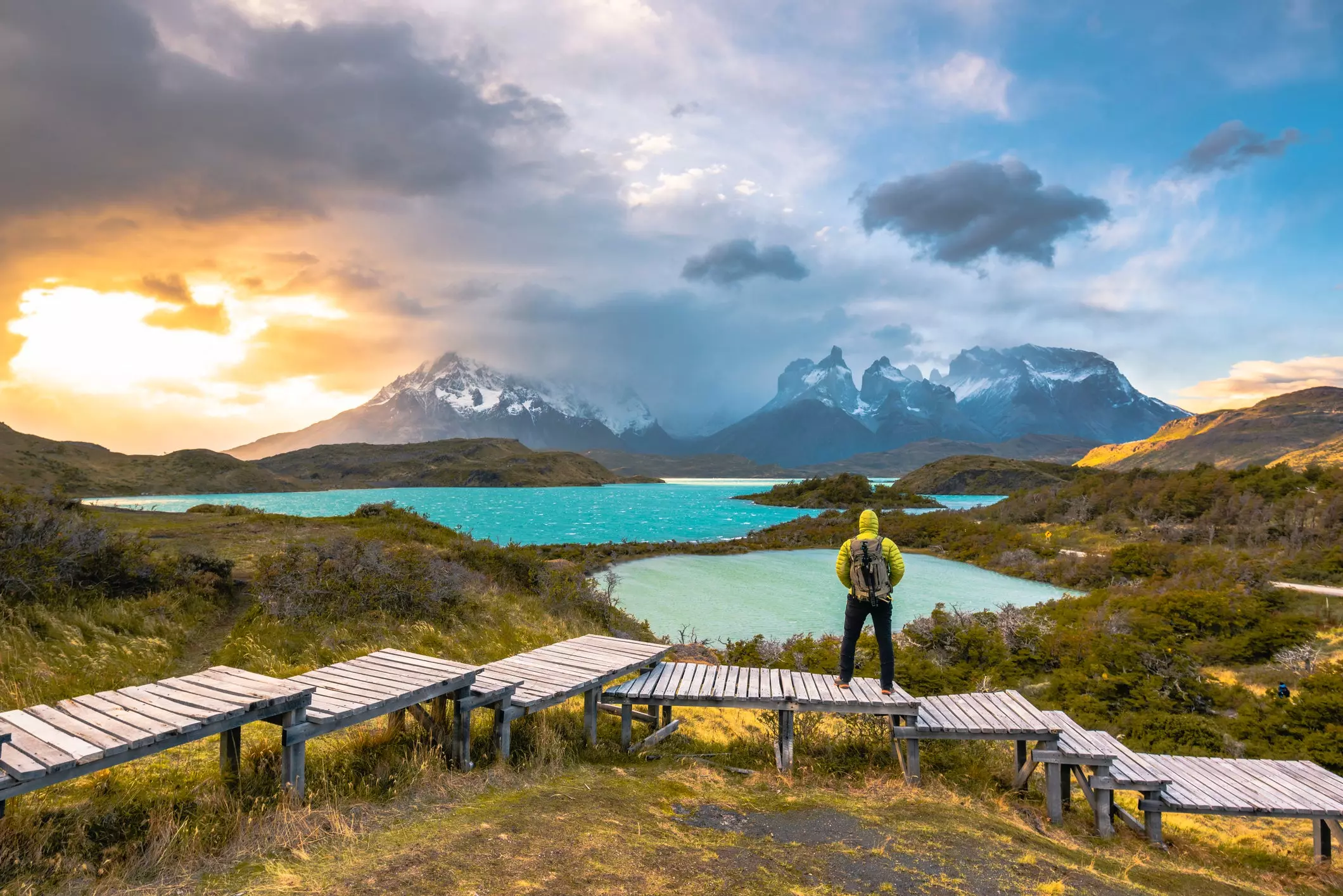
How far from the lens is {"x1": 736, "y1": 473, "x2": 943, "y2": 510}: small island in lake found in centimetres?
10412

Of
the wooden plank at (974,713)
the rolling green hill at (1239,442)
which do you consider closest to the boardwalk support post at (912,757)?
the wooden plank at (974,713)

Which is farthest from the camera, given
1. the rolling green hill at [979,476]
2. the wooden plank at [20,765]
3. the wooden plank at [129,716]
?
the rolling green hill at [979,476]

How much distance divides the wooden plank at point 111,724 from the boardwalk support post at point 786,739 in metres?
6.37

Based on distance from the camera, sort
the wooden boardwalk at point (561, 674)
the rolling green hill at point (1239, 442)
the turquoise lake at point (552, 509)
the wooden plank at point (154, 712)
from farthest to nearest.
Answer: the rolling green hill at point (1239, 442) → the turquoise lake at point (552, 509) → the wooden boardwalk at point (561, 674) → the wooden plank at point (154, 712)

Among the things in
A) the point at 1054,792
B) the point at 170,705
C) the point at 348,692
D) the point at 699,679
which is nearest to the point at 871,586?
the point at 699,679

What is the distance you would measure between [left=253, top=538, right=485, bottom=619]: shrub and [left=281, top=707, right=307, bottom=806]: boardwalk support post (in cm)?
843

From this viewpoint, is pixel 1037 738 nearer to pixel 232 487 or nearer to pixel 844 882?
pixel 844 882

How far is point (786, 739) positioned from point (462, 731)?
12.9 feet

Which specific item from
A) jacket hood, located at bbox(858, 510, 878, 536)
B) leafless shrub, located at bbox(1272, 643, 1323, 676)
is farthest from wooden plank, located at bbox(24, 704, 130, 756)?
leafless shrub, located at bbox(1272, 643, 1323, 676)

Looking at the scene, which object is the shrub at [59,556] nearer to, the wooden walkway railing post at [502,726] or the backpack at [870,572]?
the wooden walkway railing post at [502,726]

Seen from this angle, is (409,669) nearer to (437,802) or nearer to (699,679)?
(437,802)

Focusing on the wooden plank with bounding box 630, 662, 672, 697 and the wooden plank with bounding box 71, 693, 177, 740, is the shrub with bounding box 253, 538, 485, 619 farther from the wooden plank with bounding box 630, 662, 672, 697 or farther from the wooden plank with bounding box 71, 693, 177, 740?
the wooden plank with bounding box 71, 693, 177, 740

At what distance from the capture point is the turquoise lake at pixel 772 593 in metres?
28.5

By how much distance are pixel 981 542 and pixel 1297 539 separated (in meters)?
17.6
